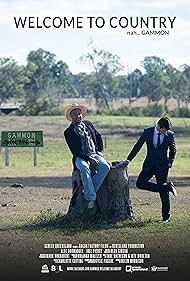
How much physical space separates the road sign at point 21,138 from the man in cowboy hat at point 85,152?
14244mm

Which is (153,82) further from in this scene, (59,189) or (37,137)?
(59,189)

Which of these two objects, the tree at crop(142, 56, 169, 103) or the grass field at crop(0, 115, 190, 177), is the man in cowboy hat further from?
the tree at crop(142, 56, 169, 103)

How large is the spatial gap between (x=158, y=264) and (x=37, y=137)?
17.1 meters

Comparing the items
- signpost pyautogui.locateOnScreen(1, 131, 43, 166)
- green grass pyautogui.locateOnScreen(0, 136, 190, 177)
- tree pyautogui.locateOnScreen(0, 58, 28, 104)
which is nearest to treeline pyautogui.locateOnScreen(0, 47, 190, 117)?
tree pyautogui.locateOnScreen(0, 58, 28, 104)

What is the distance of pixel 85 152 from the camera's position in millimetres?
10492

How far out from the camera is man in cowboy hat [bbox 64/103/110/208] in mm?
10398

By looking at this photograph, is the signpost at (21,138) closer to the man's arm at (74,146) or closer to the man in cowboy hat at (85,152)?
the man in cowboy hat at (85,152)

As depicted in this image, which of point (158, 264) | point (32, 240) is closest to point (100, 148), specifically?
point (32, 240)

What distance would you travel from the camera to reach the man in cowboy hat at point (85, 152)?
10.4 m

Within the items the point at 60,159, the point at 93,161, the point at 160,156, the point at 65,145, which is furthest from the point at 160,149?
the point at 65,145

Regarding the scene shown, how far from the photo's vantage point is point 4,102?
2351 inches

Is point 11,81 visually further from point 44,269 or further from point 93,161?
point 44,269

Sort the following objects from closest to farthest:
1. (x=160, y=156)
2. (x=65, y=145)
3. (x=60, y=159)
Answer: (x=160, y=156)
(x=60, y=159)
(x=65, y=145)

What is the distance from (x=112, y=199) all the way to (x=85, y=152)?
27.8 inches
